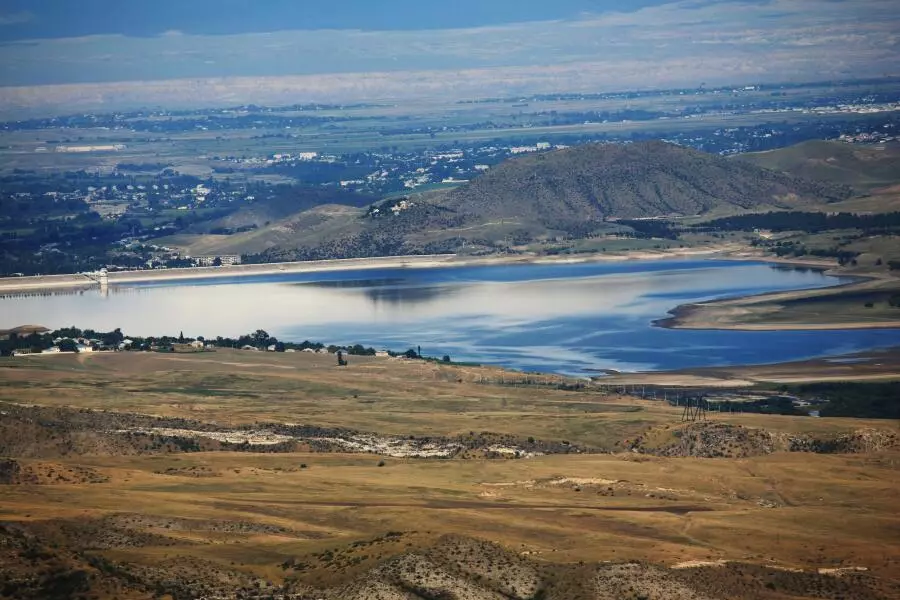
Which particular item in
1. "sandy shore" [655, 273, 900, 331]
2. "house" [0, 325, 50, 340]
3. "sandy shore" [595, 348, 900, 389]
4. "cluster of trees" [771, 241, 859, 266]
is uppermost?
"cluster of trees" [771, 241, 859, 266]

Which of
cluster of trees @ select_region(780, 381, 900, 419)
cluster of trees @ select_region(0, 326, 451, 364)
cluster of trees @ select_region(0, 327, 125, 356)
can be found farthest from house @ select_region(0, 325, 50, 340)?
cluster of trees @ select_region(780, 381, 900, 419)

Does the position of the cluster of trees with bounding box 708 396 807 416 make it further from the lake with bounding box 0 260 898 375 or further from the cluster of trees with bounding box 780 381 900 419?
the lake with bounding box 0 260 898 375

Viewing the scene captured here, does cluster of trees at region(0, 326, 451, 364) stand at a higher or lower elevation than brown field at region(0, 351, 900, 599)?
higher

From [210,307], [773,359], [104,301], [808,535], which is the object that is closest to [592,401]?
[773,359]

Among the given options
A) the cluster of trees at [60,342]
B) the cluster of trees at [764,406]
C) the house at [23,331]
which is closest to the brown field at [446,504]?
the cluster of trees at [764,406]

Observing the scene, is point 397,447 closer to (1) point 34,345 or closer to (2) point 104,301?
(1) point 34,345

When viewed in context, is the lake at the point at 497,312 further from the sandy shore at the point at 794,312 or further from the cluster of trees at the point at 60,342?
the cluster of trees at the point at 60,342

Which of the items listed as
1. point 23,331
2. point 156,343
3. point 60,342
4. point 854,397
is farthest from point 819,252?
point 60,342
